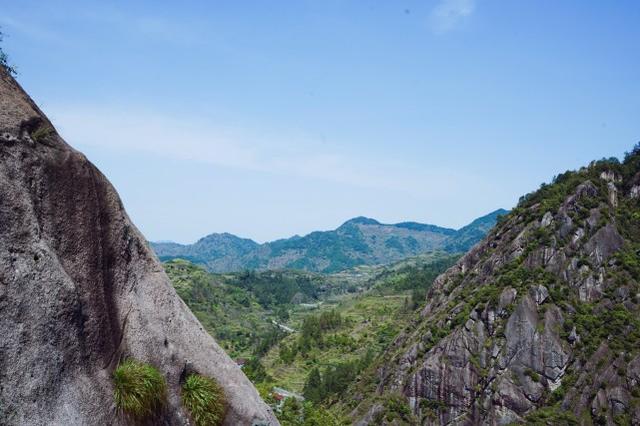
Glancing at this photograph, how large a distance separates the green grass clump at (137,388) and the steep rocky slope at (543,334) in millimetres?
96124

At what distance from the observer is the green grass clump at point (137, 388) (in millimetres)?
11555

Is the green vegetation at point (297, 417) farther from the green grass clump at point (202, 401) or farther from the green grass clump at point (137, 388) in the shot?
the green grass clump at point (137, 388)

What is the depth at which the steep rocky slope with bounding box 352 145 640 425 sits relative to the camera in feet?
318

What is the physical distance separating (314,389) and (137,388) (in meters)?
128

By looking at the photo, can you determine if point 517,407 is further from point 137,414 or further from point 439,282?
point 137,414

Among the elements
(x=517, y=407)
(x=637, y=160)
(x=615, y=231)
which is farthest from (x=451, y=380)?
(x=637, y=160)

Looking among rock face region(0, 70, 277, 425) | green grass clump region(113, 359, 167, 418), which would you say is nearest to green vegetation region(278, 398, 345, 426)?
rock face region(0, 70, 277, 425)

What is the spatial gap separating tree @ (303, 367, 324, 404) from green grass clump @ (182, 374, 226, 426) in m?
118

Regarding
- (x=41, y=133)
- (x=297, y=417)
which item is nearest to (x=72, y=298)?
(x=41, y=133)

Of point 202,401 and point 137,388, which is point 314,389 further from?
point 137,388

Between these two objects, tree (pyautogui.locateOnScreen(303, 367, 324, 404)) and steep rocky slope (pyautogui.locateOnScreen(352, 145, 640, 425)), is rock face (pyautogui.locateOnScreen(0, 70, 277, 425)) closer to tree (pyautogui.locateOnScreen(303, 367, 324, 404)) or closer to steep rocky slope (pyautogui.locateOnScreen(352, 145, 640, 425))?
steep rocky slope (pyautogui.locateOnScreen(352, 145, 640, 425))

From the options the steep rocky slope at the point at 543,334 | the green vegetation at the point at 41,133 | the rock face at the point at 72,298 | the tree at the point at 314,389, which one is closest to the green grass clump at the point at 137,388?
the rock face at the point at 72,298

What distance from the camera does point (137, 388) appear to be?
1170 centimetres

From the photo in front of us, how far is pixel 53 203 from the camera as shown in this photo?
1139cm
